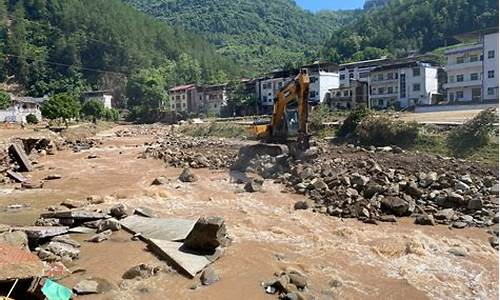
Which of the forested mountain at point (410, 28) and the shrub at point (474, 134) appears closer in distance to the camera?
the shrub at point (474, 134)

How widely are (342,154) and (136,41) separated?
134 meters

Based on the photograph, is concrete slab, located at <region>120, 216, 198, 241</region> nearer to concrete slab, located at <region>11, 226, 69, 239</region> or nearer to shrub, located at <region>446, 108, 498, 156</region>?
concrete slab, located at <region>11, 226, 69, 239</region>

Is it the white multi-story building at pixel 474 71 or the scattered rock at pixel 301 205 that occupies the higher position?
the white multi-story building at pixel 474 71

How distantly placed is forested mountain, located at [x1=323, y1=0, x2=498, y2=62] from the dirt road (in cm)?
9274

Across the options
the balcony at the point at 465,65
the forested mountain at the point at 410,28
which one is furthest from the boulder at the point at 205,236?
the forested mountain at the point at 410,28

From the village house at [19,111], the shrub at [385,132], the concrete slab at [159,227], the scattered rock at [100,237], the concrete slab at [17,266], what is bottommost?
the scattered rock at [100,237]

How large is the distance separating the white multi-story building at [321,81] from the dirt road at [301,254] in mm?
49807

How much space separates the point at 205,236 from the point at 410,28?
378ft

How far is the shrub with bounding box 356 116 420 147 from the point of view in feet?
85.8

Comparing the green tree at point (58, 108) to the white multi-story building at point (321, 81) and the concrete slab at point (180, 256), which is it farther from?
the concrete slab at point (180, 256)

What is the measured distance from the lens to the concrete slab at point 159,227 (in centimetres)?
1151

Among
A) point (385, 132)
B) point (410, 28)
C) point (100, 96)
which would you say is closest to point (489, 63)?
point (385, 132)

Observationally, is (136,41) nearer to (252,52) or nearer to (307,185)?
(252,52)

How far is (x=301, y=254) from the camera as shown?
35.5ft
